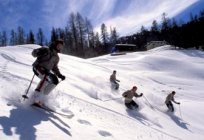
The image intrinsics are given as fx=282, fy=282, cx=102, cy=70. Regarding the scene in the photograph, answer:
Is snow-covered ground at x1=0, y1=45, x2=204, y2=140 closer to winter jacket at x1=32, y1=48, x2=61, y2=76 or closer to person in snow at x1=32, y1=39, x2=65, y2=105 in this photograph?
person in snow at x1=32, y1=39, x2=65, y2=105

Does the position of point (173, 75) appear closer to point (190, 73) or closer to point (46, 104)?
point (190, 73)

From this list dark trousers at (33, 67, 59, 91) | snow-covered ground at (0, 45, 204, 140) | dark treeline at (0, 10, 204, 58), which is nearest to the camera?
snow-covered ground at (0, 45, 204, 140)

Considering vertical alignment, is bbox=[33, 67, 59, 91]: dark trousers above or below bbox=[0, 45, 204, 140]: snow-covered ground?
above

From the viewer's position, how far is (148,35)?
4023 inches

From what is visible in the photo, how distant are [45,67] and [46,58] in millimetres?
271

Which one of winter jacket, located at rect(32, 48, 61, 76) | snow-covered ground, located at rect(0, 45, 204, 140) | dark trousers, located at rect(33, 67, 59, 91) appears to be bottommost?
snow-covered ground, located at rect(0, 45, 204, 140)

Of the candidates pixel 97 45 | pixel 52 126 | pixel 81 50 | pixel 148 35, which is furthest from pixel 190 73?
pixel 148 35

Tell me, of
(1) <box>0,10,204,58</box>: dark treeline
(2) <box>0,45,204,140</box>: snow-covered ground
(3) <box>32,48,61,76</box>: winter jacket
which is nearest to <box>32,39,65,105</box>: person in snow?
(3) <box>32,48,61,76</box>: winter jacket

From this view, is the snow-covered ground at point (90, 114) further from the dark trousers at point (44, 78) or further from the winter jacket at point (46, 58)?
the winter jacket at point (46, 58)

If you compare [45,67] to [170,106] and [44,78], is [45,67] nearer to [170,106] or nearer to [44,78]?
[44,78]

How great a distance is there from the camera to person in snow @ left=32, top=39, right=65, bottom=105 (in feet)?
27.0

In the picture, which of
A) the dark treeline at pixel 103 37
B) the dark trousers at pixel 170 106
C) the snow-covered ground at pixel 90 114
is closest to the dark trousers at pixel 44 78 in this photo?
the snow-covered ground at pixel 90 114

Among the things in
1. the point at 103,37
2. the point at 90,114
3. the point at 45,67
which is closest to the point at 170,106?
the point at 90,114

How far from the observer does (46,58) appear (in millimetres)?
8383
